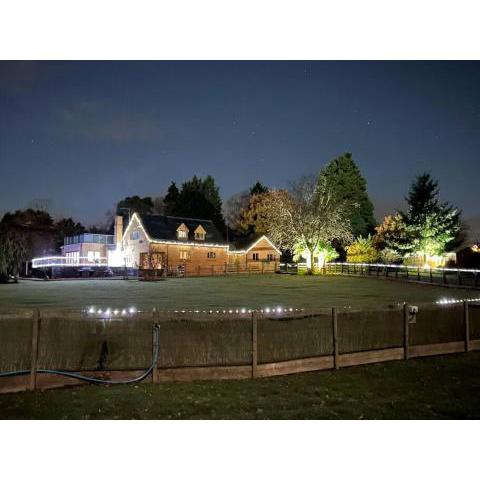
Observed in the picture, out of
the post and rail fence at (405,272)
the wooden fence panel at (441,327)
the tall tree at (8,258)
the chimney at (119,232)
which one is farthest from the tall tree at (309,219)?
the wooden fence panel at (441,327)

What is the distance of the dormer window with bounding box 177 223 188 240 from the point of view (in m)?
51.7

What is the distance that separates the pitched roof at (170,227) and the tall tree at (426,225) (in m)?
20.2

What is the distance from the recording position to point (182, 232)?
51969 mm

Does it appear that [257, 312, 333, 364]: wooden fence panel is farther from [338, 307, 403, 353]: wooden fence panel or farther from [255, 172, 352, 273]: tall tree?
[255, 172, 352, 273]: tall tree

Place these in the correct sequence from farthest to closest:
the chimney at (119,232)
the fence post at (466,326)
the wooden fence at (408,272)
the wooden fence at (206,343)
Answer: the chimney at (119,232), the wooden fence at (408,272), the fence post at (466,326), the wooden fence at (206,343)

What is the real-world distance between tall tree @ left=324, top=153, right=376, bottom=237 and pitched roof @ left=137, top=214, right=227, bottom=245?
17.2m

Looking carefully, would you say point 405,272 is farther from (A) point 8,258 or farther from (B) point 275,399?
(B) point 275,399

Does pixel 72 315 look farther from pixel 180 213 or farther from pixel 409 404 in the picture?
pixel 180 213

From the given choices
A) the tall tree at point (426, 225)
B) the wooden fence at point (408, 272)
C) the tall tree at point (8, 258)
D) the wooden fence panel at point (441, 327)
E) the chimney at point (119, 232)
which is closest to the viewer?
the wooden fence panel at point (441, 327)

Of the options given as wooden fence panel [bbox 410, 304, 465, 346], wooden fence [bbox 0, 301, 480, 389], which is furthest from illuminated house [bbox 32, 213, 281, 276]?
wooden fence [bbox 0, 301, 480, 389]

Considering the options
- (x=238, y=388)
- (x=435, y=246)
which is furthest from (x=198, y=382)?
(x=435, y=246)

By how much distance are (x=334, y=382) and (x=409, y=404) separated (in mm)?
1517

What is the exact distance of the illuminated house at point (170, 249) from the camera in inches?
1908

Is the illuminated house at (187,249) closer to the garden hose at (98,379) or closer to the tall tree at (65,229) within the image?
the tall tree at (65,229)
